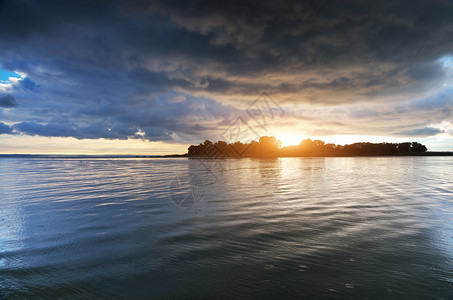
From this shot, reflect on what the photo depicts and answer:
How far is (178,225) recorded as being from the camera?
965 centimetres

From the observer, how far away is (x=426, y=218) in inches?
398

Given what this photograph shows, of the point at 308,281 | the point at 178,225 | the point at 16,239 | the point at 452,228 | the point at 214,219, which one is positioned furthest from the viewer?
the point at 214,219

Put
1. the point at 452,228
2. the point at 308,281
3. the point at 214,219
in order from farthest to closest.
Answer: the point at 214,219
the point at 452,228
the point at 308,281

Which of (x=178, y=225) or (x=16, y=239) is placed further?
(x=178, y=225)

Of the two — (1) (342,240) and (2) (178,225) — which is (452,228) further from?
(2) (178,225)

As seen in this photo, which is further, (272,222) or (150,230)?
(272,222)

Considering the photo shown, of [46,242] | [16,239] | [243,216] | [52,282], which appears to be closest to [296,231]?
[243,216]

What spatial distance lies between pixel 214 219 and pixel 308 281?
5889mm

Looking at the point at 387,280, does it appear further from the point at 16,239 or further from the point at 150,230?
the point at 16,239

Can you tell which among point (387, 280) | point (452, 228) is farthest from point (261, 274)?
point (452, 228)

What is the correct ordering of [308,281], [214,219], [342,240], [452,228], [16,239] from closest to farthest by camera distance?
[308,281]
[342,240]
[16,239]
[452,228]
[214,219]

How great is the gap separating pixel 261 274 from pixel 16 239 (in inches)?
350

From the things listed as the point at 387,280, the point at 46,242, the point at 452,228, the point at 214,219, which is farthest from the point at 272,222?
the point at 46,242

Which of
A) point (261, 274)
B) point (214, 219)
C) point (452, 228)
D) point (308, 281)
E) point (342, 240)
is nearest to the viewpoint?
point (308, 281)
